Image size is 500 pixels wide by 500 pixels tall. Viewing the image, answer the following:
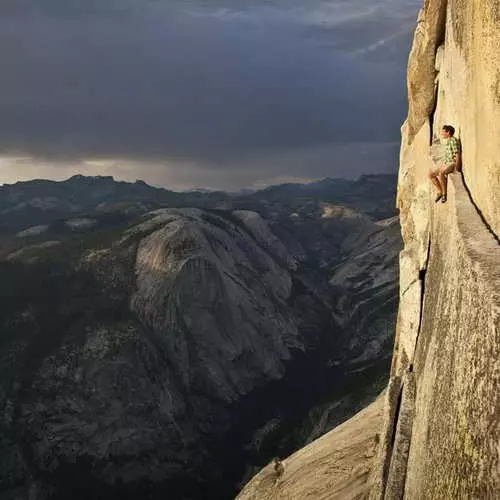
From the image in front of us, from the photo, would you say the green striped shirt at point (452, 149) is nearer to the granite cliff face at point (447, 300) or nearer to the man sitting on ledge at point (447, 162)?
the man sitting on ledge at point (447, 162)

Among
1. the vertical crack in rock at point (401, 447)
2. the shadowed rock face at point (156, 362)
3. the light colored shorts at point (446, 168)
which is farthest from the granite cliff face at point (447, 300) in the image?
the shadowed rock face at point (156, 362)

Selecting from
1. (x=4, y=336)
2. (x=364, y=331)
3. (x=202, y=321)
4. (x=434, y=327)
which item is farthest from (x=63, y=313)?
(x=434, y=327)

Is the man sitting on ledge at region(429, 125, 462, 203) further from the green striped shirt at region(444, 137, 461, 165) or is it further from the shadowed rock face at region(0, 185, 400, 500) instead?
the shadowed rock face at region(0, 185, 400, 500)

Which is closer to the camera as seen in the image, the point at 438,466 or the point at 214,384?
the point at 438,466

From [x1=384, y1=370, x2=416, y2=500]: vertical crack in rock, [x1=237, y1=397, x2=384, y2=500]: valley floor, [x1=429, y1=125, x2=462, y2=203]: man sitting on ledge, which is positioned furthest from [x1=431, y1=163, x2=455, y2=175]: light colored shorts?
[x1=237, y1=397, x2=384, y2=500]: valley floor

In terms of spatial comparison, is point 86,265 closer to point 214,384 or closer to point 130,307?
point 130,307

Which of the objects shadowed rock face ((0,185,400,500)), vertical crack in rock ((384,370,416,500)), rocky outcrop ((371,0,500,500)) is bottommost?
shadowed rock face ((0,185,400,500))
